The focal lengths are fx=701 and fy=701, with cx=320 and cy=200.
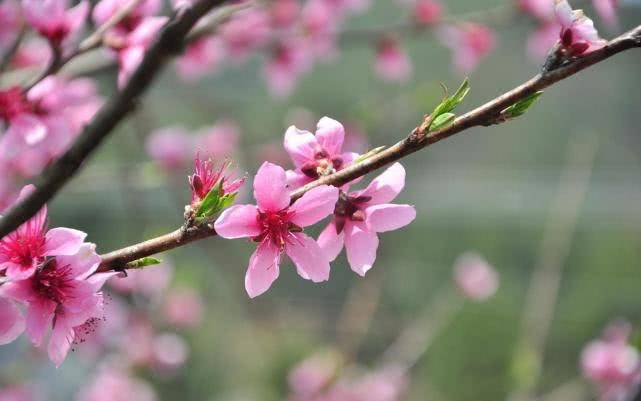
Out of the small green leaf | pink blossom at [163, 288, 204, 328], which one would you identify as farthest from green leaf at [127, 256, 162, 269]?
pink blossom at [163, 288, 204, 328]

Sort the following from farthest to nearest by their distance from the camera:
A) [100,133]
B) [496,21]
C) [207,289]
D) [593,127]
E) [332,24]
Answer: [207,289]
[593,127]
[332,24]
[496,21]
[100,133]

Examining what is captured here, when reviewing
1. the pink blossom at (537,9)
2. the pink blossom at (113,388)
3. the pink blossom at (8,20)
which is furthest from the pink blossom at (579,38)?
the pink blossom at (113,388)

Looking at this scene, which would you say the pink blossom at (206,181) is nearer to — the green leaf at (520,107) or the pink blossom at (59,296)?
the pink blossom at (59,296)

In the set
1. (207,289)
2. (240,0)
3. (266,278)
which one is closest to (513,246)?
(207,289)

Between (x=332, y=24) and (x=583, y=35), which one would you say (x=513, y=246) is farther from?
(x=583, y=35)

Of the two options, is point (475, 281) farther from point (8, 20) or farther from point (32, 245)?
point (32, 245)

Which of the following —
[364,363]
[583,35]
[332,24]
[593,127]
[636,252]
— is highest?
[583,35]

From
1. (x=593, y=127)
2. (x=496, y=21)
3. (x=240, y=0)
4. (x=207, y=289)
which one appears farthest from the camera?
(x=207, y=289)
